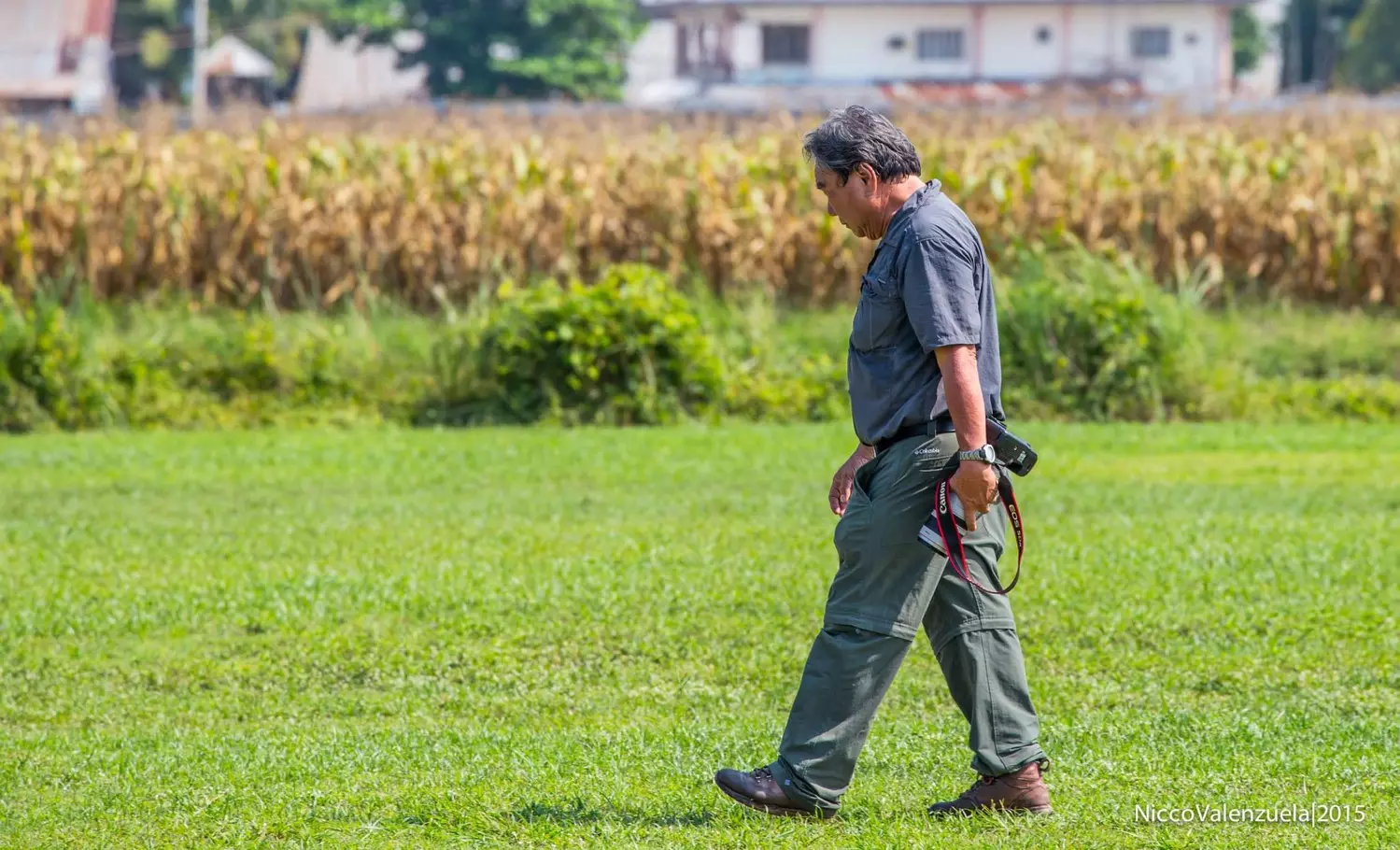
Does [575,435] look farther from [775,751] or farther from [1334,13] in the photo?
[1334,13]

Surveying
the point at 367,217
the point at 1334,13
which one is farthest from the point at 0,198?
the point at 1334,13

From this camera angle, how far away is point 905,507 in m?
4.47

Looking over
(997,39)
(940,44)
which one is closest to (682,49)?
(940,44)

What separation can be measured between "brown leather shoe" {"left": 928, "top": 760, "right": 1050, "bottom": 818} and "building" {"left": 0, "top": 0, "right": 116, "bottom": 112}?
5429cm

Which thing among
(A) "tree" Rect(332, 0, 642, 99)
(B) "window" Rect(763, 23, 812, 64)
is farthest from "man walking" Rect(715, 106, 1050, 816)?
(B) "window" Rect(763, 23, 812, 64)

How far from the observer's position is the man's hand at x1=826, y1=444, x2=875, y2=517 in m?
4.77

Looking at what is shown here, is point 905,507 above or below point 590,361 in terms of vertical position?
above

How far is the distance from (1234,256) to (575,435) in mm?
6912

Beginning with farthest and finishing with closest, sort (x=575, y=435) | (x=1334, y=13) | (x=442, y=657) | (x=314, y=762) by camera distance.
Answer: (x=1334, y=13), (x=575, y=435), (x=442, y=657), (x=314, y=762)

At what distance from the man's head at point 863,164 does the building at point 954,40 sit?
171 ft

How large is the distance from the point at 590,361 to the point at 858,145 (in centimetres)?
823

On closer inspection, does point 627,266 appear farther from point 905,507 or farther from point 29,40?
point 29,40

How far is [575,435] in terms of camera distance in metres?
11.9

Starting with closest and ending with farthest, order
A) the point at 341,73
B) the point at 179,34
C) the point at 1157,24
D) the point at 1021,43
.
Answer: the point at 1157,24 → the point at 1021,43 → the point at 179,34 → the point at 341,73
